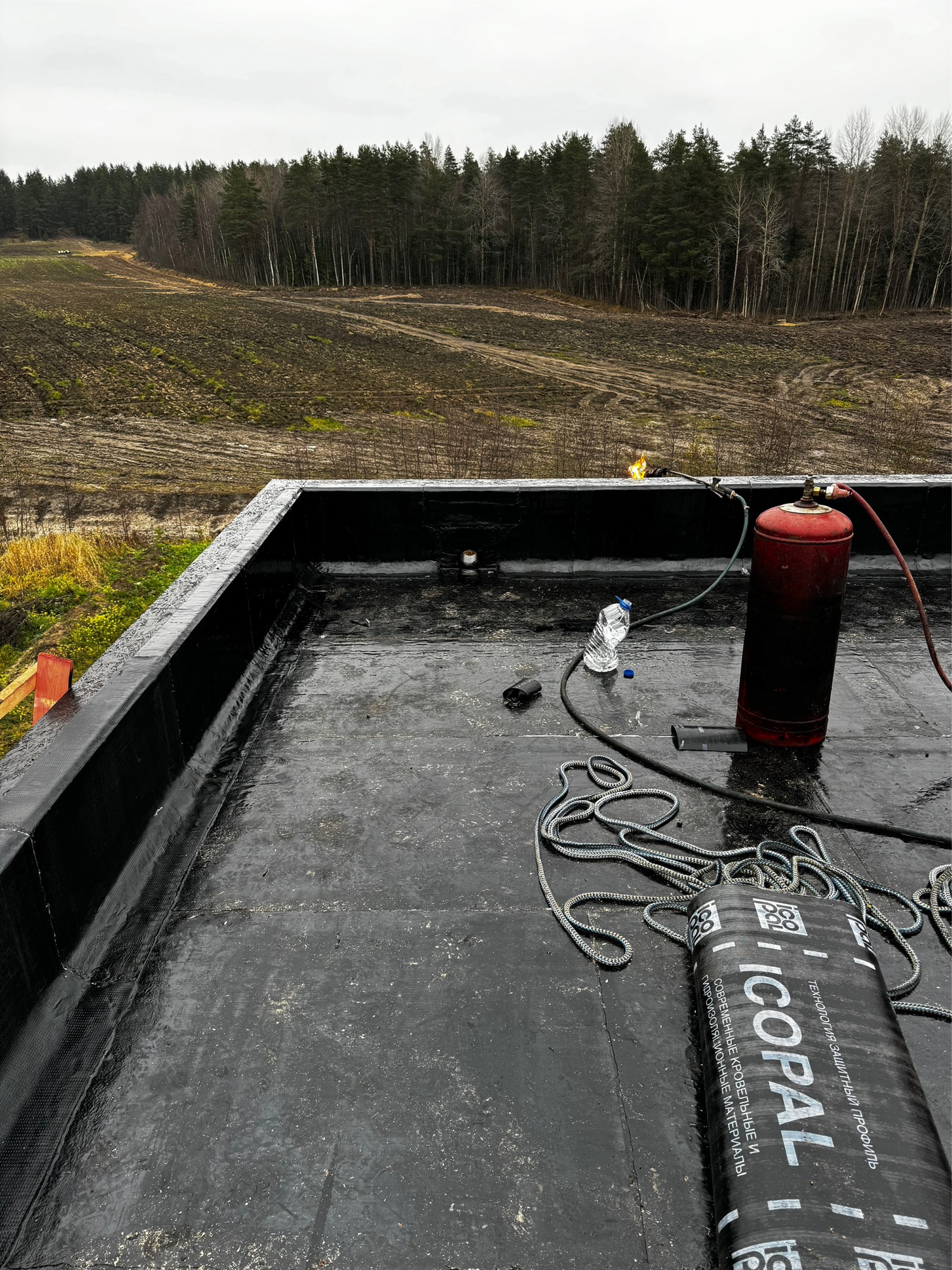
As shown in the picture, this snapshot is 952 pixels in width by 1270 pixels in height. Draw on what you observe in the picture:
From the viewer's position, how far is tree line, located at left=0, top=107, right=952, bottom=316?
2172 inches

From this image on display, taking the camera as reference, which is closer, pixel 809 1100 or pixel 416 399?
pixel 809 1100

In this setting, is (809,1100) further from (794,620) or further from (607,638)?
(607,638)

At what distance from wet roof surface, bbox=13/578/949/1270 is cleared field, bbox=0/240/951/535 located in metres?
12.3

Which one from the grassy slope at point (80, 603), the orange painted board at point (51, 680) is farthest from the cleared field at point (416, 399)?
the orange painted board at point (51, 680)

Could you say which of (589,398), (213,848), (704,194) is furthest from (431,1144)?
(704,194)

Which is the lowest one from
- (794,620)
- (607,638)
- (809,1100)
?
(607,638)

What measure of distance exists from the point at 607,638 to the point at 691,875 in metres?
2.06

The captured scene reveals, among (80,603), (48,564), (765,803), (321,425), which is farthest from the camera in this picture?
(321,425)

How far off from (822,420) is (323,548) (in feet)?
72.4

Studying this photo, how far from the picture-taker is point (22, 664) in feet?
32.1

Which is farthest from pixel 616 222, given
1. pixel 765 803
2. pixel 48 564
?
pixel 765 803

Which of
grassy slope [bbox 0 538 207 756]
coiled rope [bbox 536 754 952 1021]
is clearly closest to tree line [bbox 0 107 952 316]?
grassy slope [bbox 0 538 207 756]

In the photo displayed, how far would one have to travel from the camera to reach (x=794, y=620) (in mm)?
3965

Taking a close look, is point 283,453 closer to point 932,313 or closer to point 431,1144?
point 431,1144
